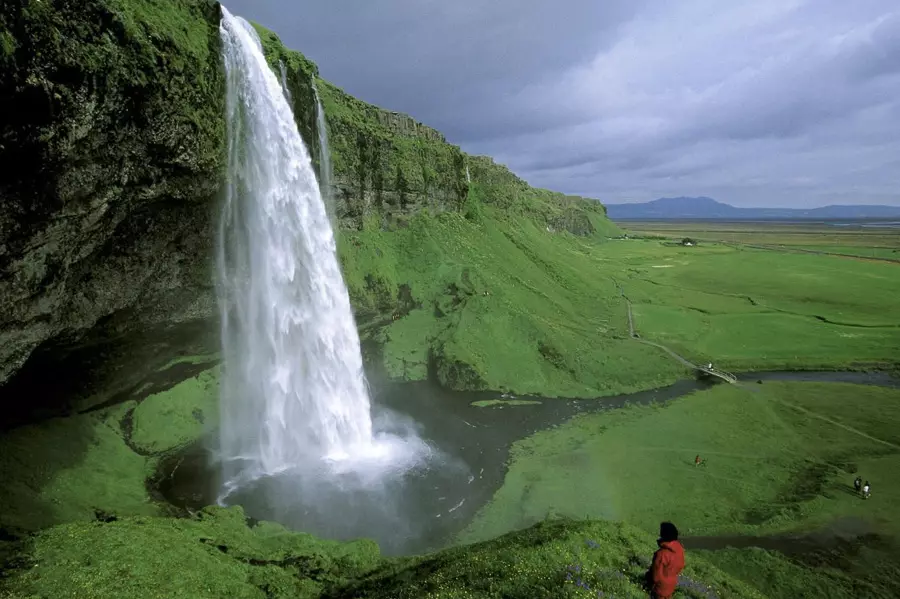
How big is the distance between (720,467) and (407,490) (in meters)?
15.7

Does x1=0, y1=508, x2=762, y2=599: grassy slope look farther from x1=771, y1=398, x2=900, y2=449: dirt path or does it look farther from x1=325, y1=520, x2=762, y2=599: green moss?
x1=771, y1=398, x2=900, y2=449: dirt path

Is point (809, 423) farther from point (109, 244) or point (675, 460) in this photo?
point (109, 244)

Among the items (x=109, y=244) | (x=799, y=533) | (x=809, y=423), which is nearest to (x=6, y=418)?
(x=109, y=244)

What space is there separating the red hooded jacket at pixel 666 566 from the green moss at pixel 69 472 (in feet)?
57.5

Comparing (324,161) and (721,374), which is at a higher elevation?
(324,161)

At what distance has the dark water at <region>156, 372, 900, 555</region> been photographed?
1917 centimetres

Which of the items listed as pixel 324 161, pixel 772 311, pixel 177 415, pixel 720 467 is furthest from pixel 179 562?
pixel 772 311

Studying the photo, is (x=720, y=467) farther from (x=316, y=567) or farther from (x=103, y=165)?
(x=103, y=165)

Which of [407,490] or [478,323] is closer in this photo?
[407,490]

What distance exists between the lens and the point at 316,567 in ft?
48.5

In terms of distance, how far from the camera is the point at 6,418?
1956 centimetres

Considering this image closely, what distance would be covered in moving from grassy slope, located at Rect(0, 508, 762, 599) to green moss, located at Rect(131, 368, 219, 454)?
9361 millimetres

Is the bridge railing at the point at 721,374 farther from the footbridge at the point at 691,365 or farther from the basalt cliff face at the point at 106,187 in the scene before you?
the basalt cliff face at the point at 106,187

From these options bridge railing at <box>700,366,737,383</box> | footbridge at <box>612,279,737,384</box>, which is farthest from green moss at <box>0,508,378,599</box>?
footbridge at <box>612,279,737,384</box>
